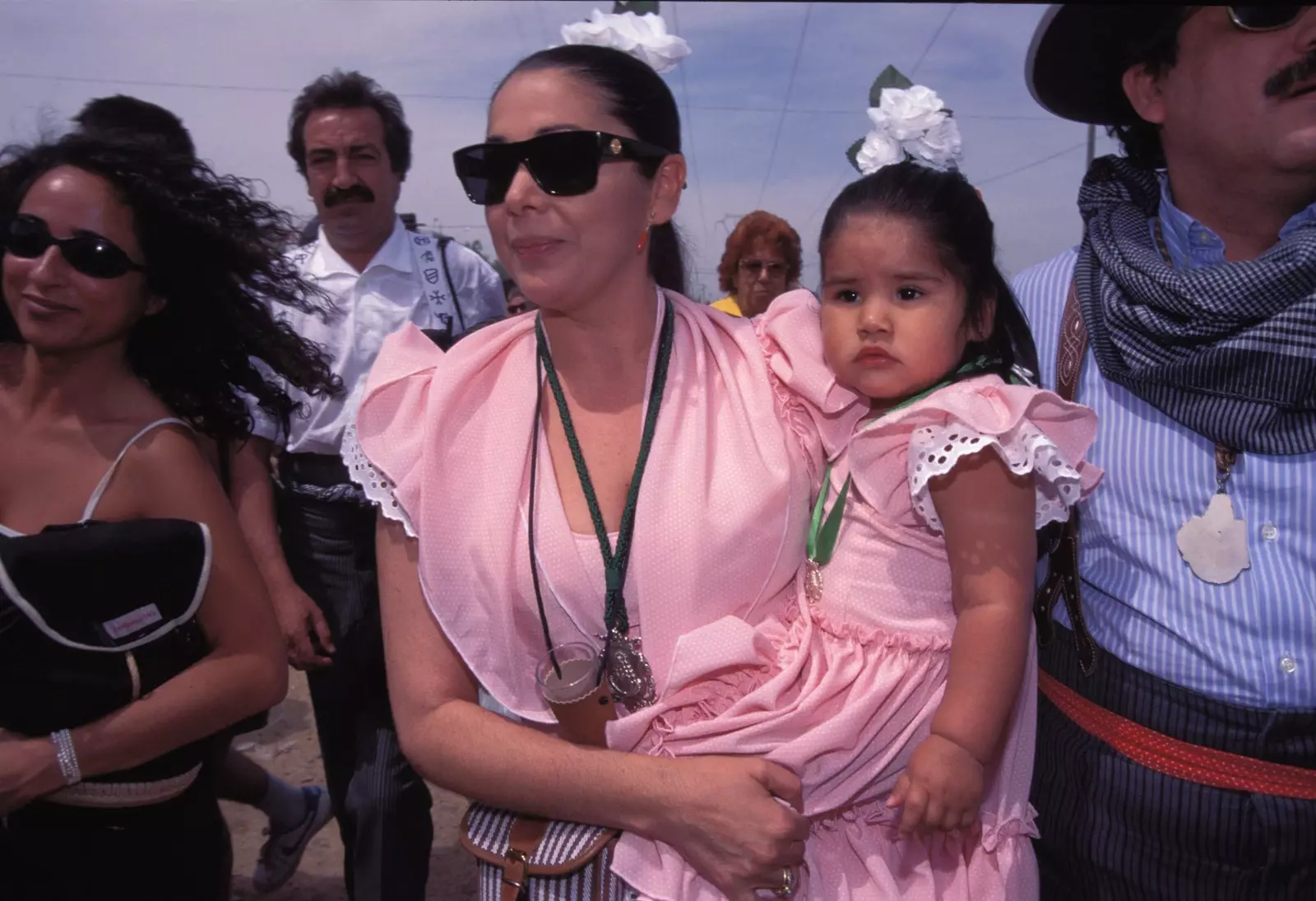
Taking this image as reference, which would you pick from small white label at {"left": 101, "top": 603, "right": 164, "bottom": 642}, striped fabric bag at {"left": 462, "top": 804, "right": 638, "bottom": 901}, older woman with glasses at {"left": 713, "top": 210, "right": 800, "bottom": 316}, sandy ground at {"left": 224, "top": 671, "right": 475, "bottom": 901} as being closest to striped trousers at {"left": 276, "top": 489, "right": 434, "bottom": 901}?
sandy ground at {"left": 224, "top": 671, "right": 475, "bottom": 901}

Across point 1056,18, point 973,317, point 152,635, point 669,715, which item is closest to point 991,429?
point 973,317

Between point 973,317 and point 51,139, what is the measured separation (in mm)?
2028

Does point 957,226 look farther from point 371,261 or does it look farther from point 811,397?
point 371,261

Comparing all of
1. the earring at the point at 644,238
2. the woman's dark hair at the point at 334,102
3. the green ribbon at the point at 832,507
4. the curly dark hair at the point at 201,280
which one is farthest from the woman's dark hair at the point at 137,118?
A: the green ribbon at the point at 832,507

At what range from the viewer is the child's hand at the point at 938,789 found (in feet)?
5.11

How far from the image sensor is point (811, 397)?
1.86 metres

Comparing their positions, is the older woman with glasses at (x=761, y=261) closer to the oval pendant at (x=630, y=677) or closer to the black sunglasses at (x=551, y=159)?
the black sunglasses at (x=551, y=159)

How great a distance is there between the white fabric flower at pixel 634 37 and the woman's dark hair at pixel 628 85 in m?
0.03

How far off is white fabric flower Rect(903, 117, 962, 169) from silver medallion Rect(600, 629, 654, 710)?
3.62ft

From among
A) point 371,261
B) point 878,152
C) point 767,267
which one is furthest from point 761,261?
point 878,152

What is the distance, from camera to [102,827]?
83.6 inches

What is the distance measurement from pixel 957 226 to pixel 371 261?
2.71 m

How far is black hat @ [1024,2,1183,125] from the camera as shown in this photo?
2020 millimetres

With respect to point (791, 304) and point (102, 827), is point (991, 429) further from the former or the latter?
point (102, 827)
